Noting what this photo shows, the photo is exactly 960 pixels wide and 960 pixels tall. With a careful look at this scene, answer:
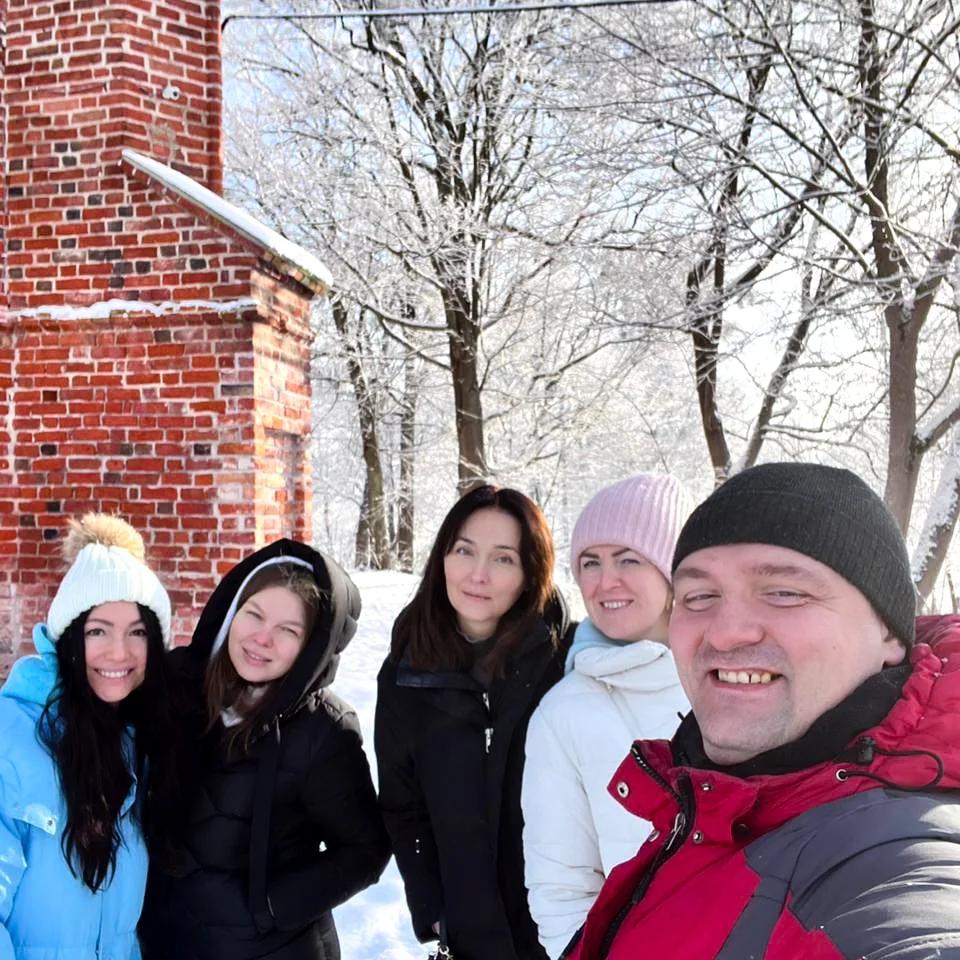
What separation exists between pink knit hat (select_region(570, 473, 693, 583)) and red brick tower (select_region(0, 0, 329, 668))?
254cm

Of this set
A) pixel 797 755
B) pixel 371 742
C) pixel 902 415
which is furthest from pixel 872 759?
pixel 902 415

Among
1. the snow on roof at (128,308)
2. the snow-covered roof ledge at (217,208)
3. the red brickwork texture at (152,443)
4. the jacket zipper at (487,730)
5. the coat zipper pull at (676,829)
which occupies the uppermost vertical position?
the snow-covered roof ledge at (217,208)

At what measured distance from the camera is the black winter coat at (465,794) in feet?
7.40

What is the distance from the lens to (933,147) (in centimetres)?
705

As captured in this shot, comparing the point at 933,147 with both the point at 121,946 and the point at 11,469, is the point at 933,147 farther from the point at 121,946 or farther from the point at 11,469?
the point at 121,946

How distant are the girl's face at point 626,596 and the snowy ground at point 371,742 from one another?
220cm

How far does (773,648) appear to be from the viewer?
107 centimetres

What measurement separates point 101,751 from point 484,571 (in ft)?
3.63

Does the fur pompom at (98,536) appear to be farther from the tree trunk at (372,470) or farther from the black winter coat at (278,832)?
the tree trunk at (372,470)

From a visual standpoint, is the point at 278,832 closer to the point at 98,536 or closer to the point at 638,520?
the point at 98,536

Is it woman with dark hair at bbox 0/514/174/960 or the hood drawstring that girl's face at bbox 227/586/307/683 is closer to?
woman with dark hair at bbox 0/514/174/960

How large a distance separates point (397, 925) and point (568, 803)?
7.27 feet

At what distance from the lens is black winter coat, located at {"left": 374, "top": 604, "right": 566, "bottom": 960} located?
88.8 inches

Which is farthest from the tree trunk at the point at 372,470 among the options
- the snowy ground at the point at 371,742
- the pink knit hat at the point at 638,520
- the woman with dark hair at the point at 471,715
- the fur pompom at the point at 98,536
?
the pink knit hat at the point at 638,520
